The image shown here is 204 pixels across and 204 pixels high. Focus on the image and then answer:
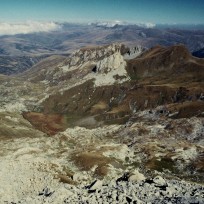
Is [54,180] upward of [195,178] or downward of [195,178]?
upward

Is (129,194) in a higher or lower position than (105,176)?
higher

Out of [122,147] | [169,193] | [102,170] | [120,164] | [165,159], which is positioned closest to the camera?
[169,193]

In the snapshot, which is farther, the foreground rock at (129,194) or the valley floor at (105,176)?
the valley floor at (105,176)

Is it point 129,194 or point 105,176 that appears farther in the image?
point 105,176

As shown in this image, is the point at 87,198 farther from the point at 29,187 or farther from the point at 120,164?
the point at 120,164

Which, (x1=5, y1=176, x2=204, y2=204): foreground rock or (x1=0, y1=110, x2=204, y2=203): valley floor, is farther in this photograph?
(x1=0, y1=110, x2=204, y2=203): valley floor

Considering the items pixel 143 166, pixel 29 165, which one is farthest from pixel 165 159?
pixel 29 165

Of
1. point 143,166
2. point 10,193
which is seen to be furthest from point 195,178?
point 10,193

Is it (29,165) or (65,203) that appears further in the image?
(29,165)

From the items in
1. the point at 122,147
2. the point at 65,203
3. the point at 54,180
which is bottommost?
the point at 122,147

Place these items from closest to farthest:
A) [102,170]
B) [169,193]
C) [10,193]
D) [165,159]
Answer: [169,193] < [10,193] < [102,170] < [165,159]
